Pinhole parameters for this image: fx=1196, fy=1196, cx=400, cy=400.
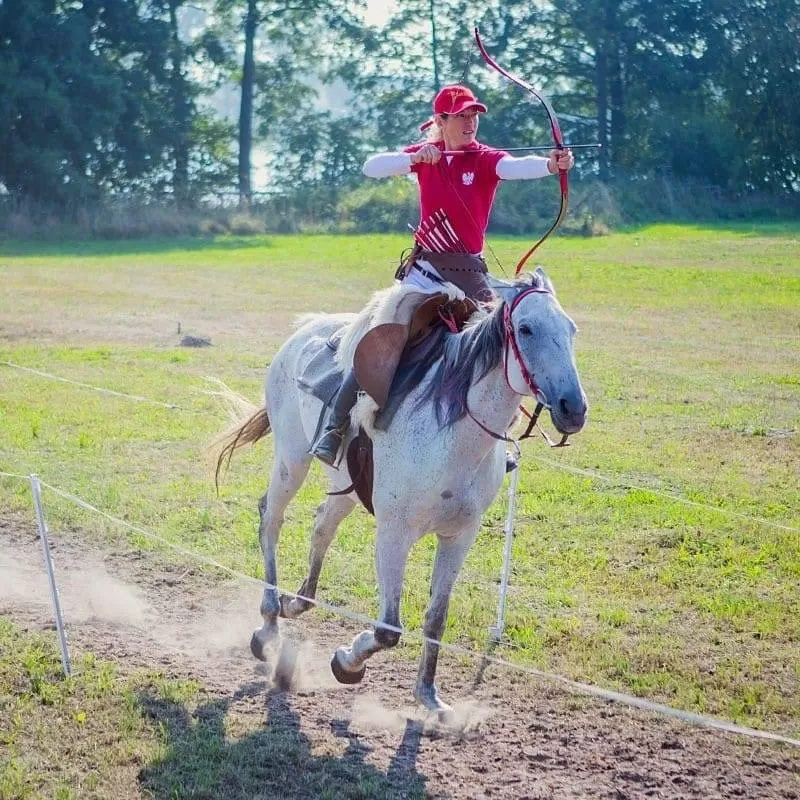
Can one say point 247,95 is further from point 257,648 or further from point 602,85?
point 257,648

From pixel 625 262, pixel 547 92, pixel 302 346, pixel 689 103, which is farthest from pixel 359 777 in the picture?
pixel 547 92

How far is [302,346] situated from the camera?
768cm

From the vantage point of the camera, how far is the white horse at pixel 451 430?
5.38 metres

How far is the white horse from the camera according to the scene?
5.38 meters

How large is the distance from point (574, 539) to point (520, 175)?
13.7ft

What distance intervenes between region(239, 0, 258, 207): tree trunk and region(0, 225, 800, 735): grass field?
24.7 m

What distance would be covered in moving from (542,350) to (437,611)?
1.84 m

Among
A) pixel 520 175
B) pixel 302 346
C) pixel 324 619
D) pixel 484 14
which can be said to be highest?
pixel 484 14

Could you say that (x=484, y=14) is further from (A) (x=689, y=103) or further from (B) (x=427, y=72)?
(A) (x=689, y=103)

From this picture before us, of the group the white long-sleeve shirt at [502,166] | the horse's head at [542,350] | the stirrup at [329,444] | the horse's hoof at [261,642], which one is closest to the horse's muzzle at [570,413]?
the horse's head at [542,350]

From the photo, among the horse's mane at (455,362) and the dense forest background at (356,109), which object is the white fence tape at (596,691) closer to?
the horse's mane at (455,362)

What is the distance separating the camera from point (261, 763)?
5.72m

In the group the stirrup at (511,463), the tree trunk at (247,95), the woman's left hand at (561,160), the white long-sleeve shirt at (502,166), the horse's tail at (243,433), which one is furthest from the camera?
the tree trunk at (247,95)

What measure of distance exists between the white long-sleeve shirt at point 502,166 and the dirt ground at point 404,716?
2.83 m
